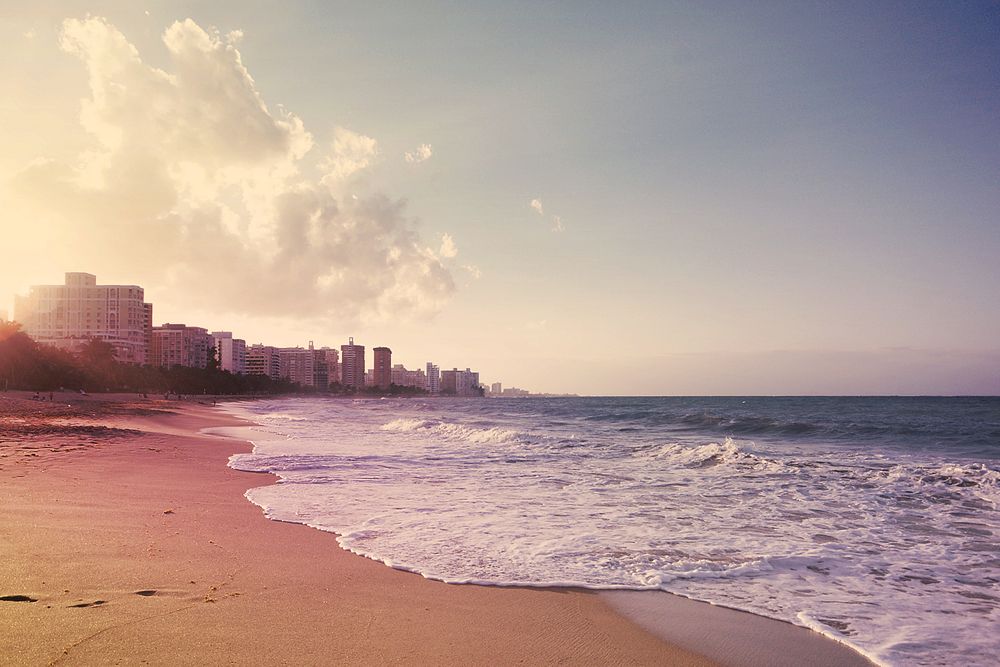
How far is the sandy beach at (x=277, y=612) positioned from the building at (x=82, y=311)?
608ft

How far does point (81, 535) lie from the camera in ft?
20.3

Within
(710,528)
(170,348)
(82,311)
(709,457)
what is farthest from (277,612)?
(170,348)

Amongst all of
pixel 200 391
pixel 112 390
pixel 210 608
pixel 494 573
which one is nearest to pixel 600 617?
pixel 494 573

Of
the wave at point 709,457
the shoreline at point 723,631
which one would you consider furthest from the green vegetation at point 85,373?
the shoreline at point 723,631

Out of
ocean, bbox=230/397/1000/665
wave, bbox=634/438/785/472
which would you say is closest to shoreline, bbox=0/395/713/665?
ocean, bbox=230/397/1000/665

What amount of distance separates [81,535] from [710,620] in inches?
252

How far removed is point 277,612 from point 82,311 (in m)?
201

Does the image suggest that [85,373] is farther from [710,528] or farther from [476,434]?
[710,528]

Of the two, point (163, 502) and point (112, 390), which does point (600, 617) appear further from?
point (112, 390)

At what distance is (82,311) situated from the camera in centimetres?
16700

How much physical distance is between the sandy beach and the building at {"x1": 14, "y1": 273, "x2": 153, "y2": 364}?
18532cm

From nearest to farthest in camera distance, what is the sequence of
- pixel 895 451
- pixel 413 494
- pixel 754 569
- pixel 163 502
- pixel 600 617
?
pixel 600 617, pixel 754 569, pixel 163 502, pixel 413 494, pixel 895 451

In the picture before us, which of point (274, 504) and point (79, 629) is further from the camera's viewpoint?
point (274, 504)

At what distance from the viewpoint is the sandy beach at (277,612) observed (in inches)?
148
